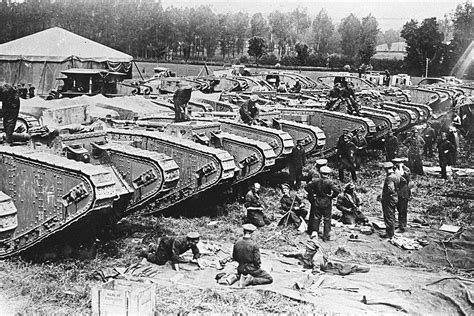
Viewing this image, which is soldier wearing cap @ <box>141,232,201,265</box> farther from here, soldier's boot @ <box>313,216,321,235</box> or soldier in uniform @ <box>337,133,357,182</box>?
soldier in uniform @ <box>337,133,357,182</box>

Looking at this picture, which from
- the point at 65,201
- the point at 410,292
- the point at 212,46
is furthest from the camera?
the point at 212,46

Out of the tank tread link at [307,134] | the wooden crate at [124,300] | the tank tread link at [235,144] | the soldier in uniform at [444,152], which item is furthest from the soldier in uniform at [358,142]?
the wooden crate at [124,300]

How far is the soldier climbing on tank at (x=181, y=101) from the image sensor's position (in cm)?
1362

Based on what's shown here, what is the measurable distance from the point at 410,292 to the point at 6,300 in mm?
5085

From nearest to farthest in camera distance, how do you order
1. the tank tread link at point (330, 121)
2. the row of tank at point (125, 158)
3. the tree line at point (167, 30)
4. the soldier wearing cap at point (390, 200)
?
1. the row of tank at point (125, 158)
2. the soldier wearing cap at point (390, 200)
3. the tank tread link at point (330, 121)
4. the tree line at point (167, 30)

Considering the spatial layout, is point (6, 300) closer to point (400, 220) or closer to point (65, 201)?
point (65, 201)

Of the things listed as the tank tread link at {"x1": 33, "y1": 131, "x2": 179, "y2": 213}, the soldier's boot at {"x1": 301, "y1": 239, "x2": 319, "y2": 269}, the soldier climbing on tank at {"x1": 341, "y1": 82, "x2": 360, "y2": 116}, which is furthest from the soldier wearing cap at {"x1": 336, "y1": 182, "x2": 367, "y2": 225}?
the soldier climbing on tank at {"x1": 341, "y1": 82, "x2": 360, "y2": 116}

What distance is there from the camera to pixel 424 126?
828 inches

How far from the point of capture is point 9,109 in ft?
34.2

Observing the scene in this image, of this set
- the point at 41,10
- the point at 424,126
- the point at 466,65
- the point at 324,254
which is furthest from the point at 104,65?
the point at 466,65

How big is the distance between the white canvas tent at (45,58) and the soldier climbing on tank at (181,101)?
43.2ft

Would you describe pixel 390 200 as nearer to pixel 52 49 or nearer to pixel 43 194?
pixel 43 194

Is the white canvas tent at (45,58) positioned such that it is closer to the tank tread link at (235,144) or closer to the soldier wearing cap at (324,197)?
the tank tread link at (235,144)

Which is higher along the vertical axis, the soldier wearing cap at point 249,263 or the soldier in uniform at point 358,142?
the soldier in uniform at point 358,142
